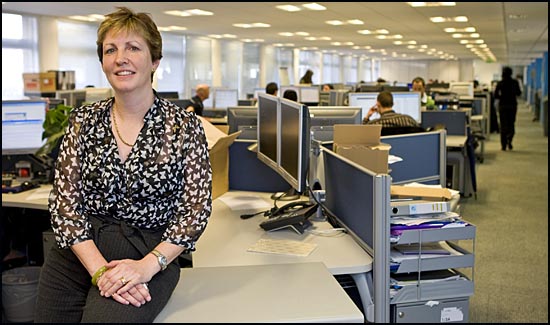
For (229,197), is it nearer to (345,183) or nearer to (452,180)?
(345,183)

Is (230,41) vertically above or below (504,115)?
above

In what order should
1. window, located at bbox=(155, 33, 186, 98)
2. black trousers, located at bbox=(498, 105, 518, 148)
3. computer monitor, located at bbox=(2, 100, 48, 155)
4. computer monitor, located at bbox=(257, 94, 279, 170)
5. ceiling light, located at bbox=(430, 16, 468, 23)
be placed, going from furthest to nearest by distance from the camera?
1. window, located at bbox=(155, 33, 186, 98)
2. ceiling light, located at bbox=(430, 16, 468, 23)
3. black trousers, located at bbox=(498, 105, 518, 148)
4. computer monitor, located at bbox=(2, 100, 48, 155)
5. computer monitor, located at bbox=(257, 94, 279, 170)

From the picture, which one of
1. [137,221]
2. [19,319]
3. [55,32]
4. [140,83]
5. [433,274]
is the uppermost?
[55,32]

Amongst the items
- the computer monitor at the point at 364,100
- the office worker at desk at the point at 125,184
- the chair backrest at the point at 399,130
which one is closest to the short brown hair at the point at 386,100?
the computer monitor at the point at 364,100

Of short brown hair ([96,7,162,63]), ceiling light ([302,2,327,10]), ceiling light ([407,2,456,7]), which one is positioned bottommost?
short brown hair ([96,7,162,63])

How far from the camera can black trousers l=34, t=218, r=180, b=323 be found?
5.31 feet

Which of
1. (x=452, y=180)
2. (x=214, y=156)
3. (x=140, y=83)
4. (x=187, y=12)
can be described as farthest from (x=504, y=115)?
(x=140, y=83)

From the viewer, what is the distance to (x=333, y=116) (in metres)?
3.70

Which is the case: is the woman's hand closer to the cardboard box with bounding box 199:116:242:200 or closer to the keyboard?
the keyboard

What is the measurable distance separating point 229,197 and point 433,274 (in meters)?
1.31

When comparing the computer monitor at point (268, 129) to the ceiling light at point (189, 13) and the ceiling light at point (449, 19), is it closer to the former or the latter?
the ceiling light at point (189, 13)

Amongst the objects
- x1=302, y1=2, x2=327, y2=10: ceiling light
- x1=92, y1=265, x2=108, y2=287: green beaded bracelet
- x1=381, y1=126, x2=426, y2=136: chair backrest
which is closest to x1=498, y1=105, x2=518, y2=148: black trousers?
x1=302, y1=2, x2=327, y2=10: ceiling light

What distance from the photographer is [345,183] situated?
8.45 feet

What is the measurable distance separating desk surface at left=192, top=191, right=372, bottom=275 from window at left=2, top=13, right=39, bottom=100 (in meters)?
9.23
